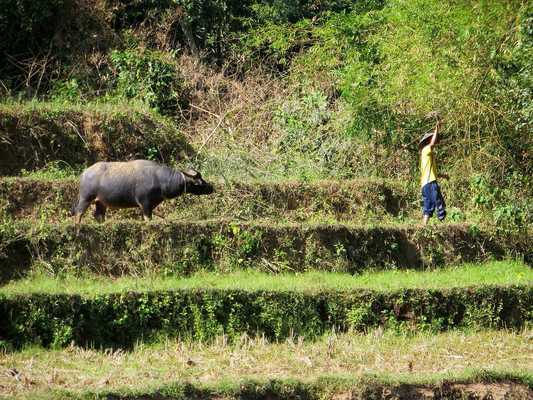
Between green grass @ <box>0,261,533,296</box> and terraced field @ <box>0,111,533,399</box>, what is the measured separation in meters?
0.03

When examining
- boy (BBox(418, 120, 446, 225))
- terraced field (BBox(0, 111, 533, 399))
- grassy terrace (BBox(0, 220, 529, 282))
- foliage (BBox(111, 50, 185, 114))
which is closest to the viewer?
terraced field (BBox(0, 111, 533, 399))

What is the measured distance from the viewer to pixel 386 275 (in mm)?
12891

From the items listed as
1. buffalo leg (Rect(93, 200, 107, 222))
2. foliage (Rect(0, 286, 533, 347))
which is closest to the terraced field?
foliage (Rect(0, 286, 533, 347))

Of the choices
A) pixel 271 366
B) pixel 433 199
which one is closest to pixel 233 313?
pixel 271 366

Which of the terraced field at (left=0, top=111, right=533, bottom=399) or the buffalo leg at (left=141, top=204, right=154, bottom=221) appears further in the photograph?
the buffalo leg at (left=141, top=204, right=154, bottom=221)

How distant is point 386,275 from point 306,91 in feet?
20.4

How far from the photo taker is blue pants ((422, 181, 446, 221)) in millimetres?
13641

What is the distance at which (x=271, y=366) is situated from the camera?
9.52m

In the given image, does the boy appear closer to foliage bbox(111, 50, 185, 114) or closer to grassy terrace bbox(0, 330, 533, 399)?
grassy terrace bbox(0, 330, 533, 399)

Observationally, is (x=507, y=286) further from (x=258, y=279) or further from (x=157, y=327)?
(x=157, y=327)

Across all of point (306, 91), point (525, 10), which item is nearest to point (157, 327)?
point (525, 10)

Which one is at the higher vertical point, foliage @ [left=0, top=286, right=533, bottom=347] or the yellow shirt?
the yellow shirt

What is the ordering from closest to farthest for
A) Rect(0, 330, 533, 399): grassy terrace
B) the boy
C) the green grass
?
Rect(0, 330, 533, 399): grassy terrace → the green grass → the boy

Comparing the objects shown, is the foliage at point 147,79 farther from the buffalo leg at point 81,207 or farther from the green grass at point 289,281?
the green grass at point 289,281
